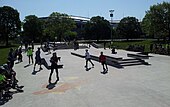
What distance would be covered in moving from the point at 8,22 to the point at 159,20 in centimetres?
4129

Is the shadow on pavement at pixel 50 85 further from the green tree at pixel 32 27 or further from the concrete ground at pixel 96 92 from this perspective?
the green tree at pixel 32 27

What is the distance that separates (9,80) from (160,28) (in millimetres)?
58480

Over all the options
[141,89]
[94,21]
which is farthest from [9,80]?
[94,21]

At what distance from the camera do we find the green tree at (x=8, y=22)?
223 feet

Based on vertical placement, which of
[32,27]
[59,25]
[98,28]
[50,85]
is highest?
[32,27]

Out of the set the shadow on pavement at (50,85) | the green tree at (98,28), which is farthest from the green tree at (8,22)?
the shadow on pavement at (50,85)

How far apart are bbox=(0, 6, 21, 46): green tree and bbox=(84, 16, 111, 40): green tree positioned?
21.8 metres

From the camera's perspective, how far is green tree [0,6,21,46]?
223 ft

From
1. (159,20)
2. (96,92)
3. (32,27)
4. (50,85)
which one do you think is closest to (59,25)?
(32,27)

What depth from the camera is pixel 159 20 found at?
64875 mm

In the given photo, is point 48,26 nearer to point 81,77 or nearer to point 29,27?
point 29,27

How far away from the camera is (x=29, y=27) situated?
78312 mm

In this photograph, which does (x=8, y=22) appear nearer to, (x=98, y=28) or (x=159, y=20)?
(x=98, y=28)

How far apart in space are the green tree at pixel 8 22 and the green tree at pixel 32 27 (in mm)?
7440
